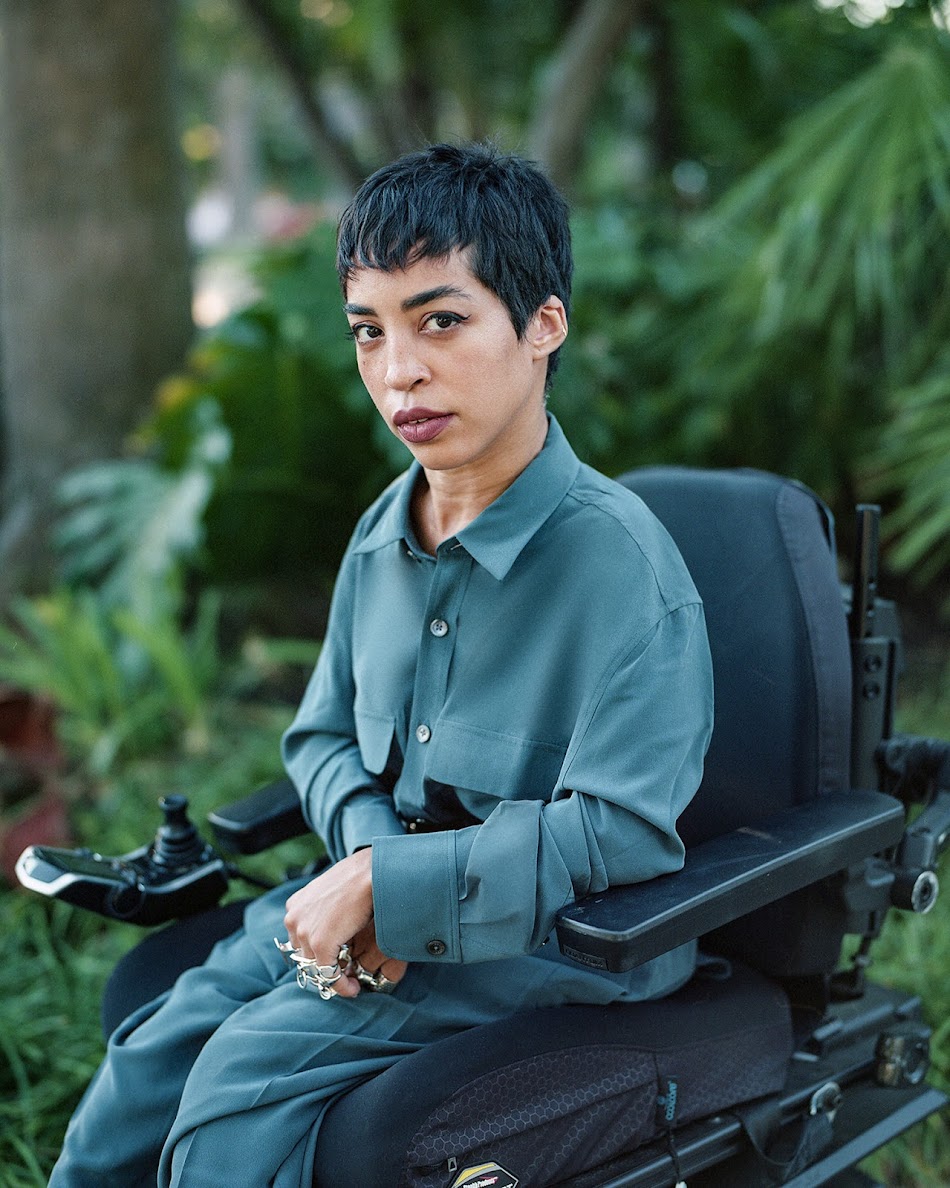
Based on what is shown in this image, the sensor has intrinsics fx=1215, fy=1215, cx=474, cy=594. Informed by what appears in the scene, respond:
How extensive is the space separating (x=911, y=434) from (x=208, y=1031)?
95.3 inches

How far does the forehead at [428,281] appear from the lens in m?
1.27

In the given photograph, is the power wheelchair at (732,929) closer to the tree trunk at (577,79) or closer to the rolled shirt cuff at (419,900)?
the rolled shirt cuff at (419,900)

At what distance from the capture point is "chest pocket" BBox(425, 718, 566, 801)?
4.51ft

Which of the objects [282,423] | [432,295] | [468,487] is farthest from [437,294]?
[282,423]

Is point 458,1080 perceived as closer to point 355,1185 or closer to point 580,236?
point 355,1185

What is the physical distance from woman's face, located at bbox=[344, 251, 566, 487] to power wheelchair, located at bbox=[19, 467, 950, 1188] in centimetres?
43

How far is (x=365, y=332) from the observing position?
135cm

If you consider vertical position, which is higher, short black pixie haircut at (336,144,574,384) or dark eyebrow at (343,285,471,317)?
short black pixie haircut at (336,144,574,384)

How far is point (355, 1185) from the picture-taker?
4.11 ft

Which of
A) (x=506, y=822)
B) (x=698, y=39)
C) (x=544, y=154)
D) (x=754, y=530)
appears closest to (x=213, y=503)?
(x=544, y=154)

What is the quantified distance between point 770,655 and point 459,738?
1.42ft

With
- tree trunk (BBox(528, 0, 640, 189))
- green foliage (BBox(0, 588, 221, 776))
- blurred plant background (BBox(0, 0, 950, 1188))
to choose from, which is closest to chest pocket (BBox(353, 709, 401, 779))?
blurred plant background (BBox(0, 0, 950, 1188))

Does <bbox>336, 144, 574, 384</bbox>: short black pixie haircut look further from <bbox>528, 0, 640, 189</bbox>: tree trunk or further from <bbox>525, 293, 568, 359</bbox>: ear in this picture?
<bbox>528, 0, 640, 189</bbox>: tree trunk

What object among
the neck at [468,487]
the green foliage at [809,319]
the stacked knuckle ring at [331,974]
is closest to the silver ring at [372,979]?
the stacked knuckle ring at [331,974]
